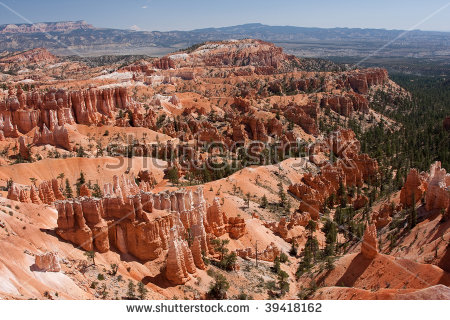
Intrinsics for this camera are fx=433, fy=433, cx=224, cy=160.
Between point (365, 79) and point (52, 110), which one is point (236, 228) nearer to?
point (52, 110)

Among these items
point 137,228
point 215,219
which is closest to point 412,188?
point 215,219

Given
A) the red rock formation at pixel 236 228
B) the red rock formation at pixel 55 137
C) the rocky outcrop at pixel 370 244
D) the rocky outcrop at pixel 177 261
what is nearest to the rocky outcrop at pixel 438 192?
the rocky outcrop at pixel 370 244

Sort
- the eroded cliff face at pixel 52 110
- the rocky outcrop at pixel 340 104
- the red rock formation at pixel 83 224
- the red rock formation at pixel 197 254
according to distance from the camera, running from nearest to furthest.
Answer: the red rock formation at pixel 83 224 → the red rock formation at pixel 197 254 → the eroded cliff face at pixel 52 110 → the rocky outcrop at pixel 340 104

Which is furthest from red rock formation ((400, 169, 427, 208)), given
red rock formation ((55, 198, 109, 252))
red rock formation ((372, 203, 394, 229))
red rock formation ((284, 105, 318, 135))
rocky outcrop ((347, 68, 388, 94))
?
rocky outcrop ((347, 68, 388, 94))

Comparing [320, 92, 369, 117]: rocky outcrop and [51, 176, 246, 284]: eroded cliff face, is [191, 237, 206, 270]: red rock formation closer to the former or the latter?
[51, 176, 246, 284]: eroded cliff face

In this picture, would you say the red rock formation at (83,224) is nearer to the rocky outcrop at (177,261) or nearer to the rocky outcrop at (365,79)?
the rocky outcrop at (177,261)

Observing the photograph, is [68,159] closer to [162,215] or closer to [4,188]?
[4,188]
